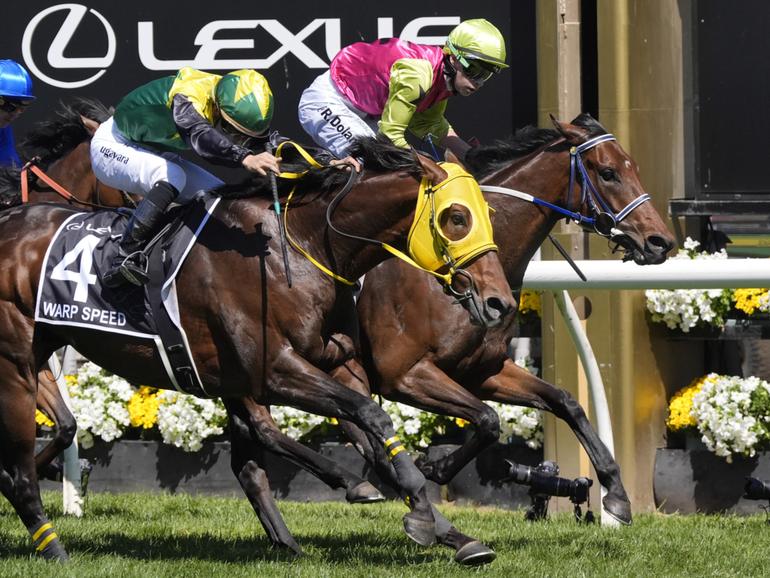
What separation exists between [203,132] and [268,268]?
21.1 inches

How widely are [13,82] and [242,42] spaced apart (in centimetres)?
195

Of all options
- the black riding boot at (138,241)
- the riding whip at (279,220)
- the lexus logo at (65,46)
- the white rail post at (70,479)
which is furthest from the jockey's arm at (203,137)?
the lexus logo at (65,46)

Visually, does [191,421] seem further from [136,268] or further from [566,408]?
[136,268]

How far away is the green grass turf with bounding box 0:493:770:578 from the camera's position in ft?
17.6

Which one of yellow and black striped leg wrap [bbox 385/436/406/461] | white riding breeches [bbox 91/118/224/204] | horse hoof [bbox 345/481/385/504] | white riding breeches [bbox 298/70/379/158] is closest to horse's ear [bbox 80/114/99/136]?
white riding breeches [bbox 298/70/379/158]

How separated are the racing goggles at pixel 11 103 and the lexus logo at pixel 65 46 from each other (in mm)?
1783

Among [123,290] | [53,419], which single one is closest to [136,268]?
[123,290]

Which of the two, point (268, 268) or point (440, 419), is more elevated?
point (268, 268)

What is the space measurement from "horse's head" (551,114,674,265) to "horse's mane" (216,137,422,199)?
3.68ft

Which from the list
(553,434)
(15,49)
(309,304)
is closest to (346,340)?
(309,304)

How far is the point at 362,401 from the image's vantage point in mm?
5254

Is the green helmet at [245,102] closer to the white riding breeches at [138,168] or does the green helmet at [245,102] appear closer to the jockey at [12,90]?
the white riding breeches at [138,168]

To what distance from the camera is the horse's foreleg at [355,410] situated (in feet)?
17.0

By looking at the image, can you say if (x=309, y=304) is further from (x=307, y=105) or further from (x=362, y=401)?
(x=307, y=105)
